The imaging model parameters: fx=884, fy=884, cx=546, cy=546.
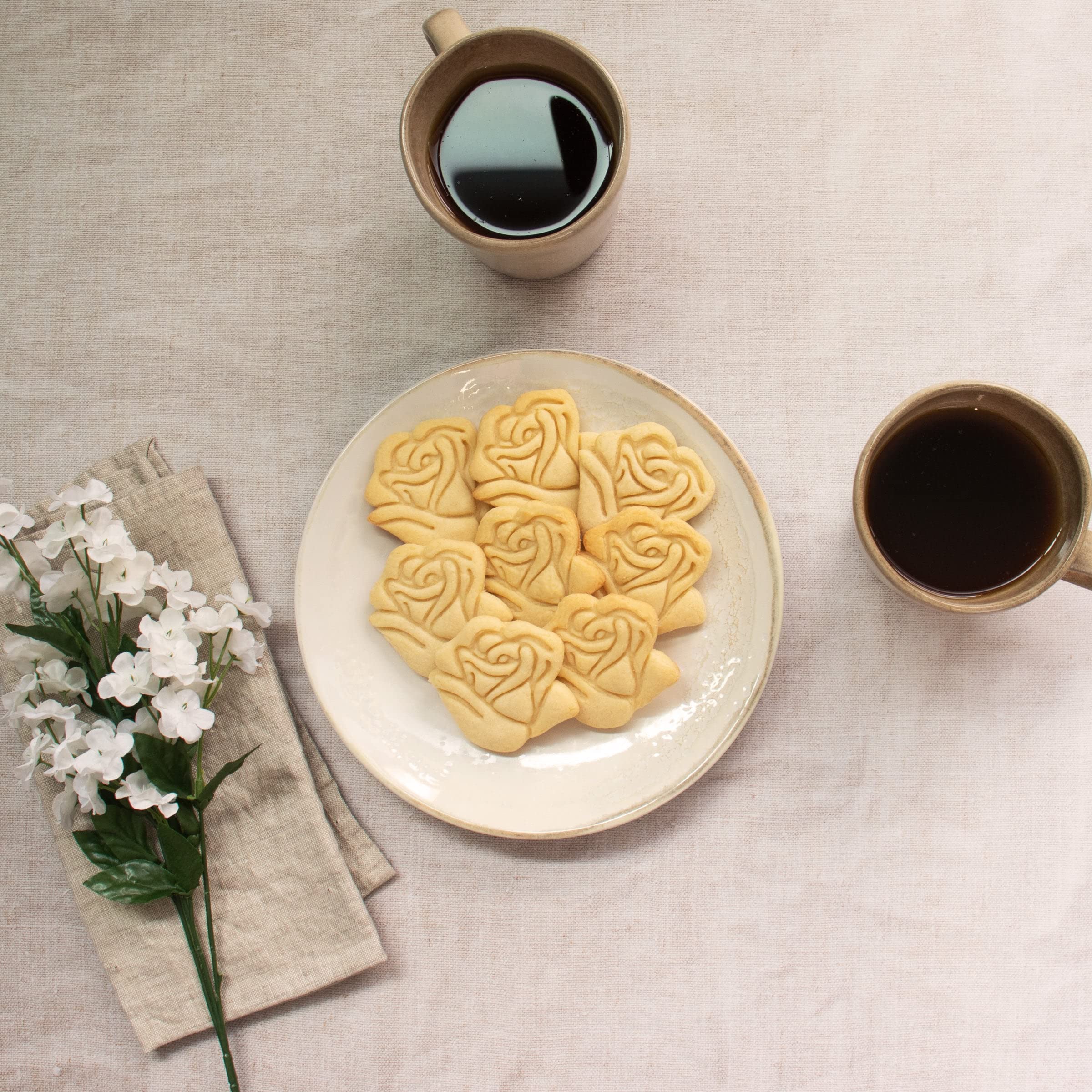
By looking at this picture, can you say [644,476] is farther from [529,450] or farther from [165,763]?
[165,763]

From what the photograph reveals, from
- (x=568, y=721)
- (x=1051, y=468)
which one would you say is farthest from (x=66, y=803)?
(x=1051, y=468)

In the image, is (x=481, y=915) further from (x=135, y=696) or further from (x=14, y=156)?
(x=14, y=156)

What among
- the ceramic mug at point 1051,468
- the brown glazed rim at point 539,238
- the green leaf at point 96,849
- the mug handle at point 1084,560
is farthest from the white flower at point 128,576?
the mug handle at point 1084,560

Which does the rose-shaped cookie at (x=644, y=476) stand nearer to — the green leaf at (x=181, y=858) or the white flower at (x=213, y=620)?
the white flower at (x=213, y=620)

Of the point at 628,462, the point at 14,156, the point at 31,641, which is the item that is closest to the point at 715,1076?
the point at 628,462

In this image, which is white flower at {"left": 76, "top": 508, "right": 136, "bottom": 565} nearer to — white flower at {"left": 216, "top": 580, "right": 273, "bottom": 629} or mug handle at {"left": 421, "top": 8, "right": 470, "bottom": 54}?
white flower at {"left": 216, "top": 580, "right": 273, "bottom": 629}
